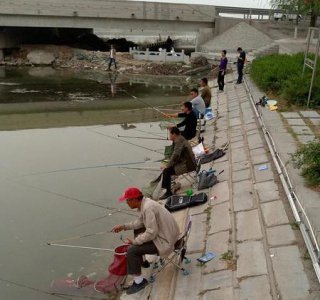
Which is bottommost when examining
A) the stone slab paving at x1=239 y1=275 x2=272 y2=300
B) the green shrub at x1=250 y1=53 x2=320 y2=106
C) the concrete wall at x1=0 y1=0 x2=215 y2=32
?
the stone slab paving at x1=239 y1=275 x2=272 y2=300

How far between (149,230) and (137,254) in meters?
0.49

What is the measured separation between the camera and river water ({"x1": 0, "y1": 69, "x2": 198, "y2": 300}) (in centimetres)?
638

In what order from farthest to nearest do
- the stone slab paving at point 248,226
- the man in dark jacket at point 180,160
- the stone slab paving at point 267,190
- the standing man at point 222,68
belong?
the standing man at point 222,68
the man in dark jacket at point 180,160
the stone slab paving at point 267,190
the stone slab paving at point 248,226

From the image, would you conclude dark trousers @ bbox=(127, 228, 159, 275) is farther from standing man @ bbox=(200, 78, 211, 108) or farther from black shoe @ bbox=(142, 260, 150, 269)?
standing man @ bbox=(200, 78, 211, 108)

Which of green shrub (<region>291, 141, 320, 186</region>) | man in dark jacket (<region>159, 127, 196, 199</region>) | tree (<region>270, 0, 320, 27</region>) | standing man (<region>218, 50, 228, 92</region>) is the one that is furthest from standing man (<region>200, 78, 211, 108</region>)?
tree (<region>270, 0, 320, 27</region>)

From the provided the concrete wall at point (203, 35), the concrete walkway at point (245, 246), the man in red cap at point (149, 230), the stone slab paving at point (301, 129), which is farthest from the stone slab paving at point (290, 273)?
the concrete wall at point (203, 35)

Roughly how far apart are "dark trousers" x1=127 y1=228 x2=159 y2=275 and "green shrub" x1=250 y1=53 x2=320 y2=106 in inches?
348

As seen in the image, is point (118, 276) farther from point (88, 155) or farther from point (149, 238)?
point (88, 155)

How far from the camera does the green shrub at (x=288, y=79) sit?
40.7 ft

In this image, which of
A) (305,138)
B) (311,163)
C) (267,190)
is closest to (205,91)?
(305,138)

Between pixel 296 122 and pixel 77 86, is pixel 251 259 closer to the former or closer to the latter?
pixel 296 122

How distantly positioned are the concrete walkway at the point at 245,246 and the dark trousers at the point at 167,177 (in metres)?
0.90

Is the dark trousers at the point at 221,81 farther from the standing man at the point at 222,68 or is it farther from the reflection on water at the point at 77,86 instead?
the reflection on water at the point at 77,86

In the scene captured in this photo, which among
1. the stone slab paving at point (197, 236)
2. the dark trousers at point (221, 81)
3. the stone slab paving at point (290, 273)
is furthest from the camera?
the dark trousers at point (221, 81)
